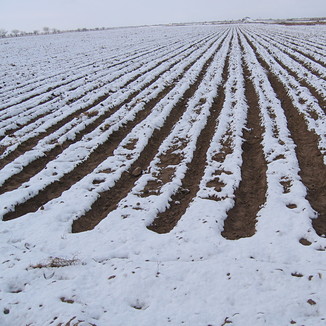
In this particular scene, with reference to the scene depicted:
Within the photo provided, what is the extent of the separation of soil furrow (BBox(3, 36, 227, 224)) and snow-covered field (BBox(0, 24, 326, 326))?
0.04 m

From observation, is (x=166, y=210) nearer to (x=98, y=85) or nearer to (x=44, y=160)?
(x=44, y=160)

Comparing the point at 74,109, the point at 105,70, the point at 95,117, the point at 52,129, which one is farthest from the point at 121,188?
the point at 105,70

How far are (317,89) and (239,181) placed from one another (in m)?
7.94

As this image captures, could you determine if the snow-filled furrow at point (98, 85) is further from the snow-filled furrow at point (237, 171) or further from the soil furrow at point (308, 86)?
the soil furrow at point (308, 86)

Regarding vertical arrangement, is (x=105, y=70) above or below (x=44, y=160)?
above

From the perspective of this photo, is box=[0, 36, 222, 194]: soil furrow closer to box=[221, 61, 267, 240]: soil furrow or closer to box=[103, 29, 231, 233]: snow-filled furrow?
box=[103, 29, 231, 233]: snow-filled furrow

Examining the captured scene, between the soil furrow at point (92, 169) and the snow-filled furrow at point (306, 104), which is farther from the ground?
the snow-filled furrow at point (306, 104)

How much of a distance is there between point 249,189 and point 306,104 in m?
6.07

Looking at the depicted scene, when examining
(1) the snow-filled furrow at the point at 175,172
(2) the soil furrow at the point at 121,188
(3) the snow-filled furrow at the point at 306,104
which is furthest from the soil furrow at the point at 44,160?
(3) the snow-filled furrow at the point at 306,104

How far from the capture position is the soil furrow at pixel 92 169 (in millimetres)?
5750

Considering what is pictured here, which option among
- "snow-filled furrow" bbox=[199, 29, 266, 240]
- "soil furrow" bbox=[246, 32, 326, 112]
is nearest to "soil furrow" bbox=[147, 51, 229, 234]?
"snow-filled furrow" bbox=[199, 29, 266, 240]

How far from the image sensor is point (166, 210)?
5.65 meters

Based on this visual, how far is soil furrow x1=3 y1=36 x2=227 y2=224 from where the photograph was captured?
5.75 m

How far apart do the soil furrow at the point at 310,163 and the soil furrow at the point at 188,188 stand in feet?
7.47
